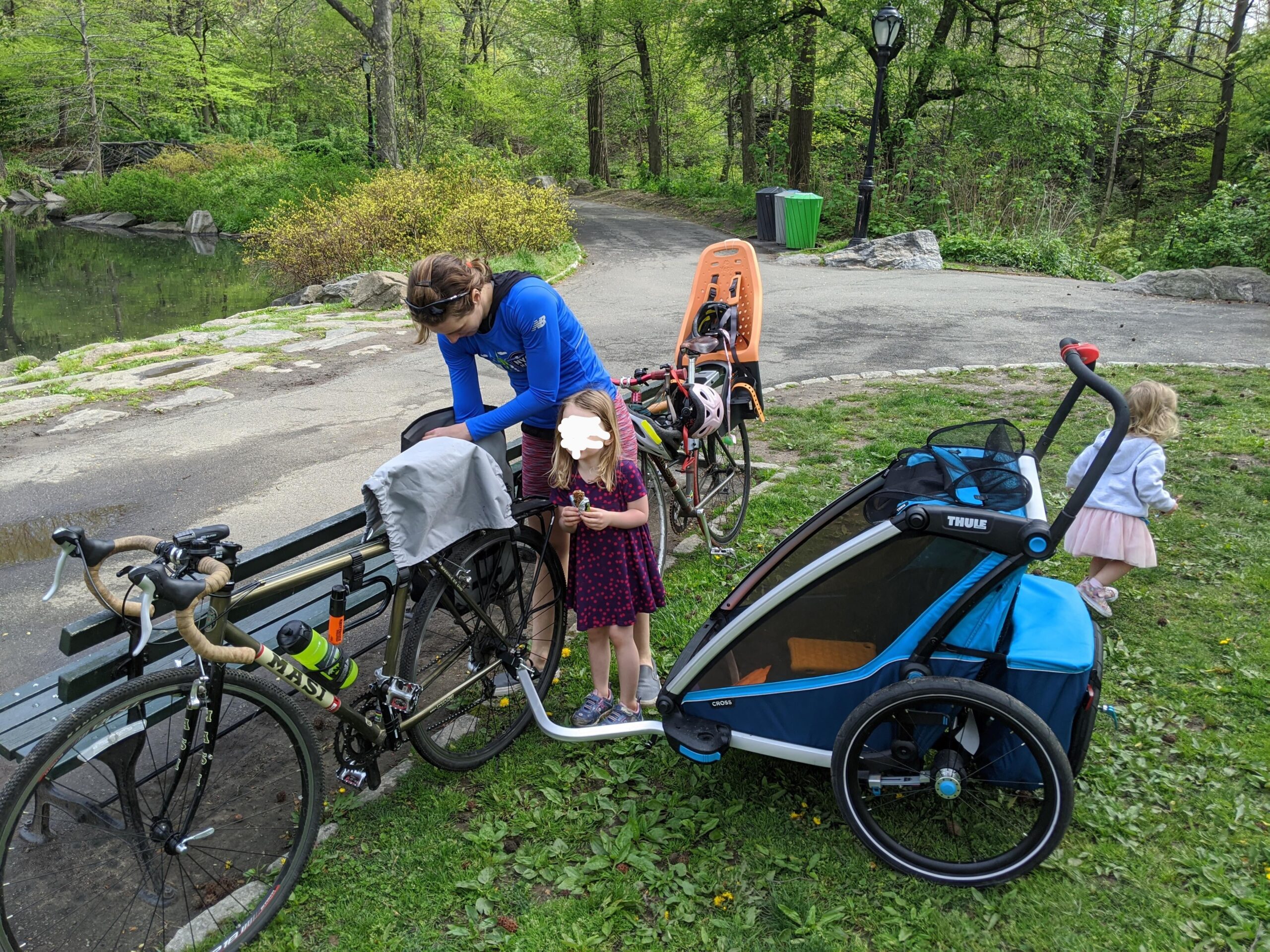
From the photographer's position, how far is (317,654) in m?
2.58

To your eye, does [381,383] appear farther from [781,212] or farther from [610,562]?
[781,212]

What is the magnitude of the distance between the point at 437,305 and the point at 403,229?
1309cm

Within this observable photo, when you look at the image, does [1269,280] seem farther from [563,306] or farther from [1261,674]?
[563,306]

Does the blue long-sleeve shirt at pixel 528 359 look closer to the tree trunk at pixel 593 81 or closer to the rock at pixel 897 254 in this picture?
the rock at pixel 897 254

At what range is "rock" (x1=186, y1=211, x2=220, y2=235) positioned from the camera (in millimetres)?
28500

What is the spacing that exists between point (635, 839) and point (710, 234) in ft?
65.4

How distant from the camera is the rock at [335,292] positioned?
13586 mm

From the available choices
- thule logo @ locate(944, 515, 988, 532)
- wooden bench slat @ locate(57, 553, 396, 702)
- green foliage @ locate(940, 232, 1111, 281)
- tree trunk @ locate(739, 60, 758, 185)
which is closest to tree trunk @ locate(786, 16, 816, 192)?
tree trunk @ locate(739, 60, 758, 185)

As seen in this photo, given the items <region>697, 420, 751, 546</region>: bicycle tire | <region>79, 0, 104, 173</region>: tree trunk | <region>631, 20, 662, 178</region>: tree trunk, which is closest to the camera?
<region>697, 420, 751, 546</region>: bicycle tire

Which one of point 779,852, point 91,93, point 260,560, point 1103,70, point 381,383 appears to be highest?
point 91,93

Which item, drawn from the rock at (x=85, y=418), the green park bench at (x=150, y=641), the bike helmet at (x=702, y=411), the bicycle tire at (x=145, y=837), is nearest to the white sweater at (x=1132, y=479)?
the bike helmet at (x=702, y=411)

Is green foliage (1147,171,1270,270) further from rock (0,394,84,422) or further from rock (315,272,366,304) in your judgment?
rock (0,394,84,422)

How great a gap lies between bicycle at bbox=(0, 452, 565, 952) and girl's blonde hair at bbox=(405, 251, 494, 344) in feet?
2.50

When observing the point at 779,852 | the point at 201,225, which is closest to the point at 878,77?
the point at 779,852
